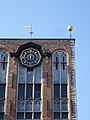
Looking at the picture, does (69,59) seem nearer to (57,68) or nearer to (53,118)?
(57,68)

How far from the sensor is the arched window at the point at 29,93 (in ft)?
106

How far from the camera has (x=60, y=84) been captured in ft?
110

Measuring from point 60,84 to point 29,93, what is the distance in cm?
273

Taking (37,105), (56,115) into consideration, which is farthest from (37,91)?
(56,115)

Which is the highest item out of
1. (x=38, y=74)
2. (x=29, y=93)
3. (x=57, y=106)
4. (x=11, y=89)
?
(x=38, y=74)

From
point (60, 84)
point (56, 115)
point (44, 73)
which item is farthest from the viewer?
point (44, 73)

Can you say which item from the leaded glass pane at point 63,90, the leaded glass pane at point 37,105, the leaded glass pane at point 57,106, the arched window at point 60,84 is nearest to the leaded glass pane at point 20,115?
the leaded glass pane at point 37,105

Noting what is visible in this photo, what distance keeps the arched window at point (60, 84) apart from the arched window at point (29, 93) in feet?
4.17

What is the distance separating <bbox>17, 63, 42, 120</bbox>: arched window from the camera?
32281 mm

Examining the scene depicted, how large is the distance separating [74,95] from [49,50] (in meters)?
4.74

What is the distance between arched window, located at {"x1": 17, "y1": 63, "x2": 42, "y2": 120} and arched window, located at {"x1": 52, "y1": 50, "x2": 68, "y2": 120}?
1271mm

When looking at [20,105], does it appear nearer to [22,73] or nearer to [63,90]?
[22,73]

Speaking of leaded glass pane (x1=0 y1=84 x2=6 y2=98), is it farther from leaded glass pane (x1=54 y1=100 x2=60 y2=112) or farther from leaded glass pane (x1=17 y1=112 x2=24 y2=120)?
leaded glass pane (x1=54 y1=100 x2=60 y2=112)

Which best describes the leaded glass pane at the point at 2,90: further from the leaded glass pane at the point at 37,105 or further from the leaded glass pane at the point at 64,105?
the leaded glass pane at the point at 64,105
